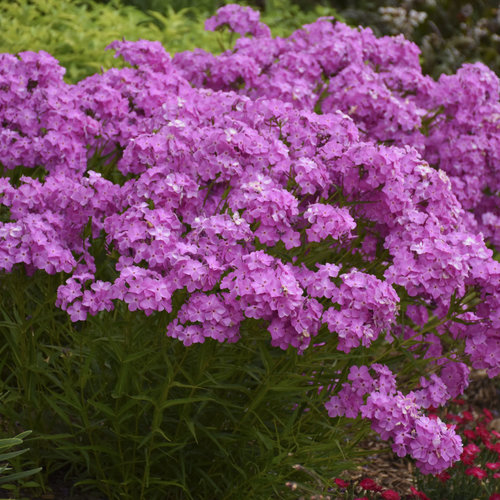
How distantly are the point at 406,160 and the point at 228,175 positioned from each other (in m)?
0.77

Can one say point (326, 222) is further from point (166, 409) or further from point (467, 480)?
point (467, 480)

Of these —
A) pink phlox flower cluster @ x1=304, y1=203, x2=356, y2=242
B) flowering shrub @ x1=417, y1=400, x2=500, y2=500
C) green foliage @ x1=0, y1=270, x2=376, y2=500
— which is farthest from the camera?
flowering shrub @ x1=417, y1=400, x2=500, y2=500

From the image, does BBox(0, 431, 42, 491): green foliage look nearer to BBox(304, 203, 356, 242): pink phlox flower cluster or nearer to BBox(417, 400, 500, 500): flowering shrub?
BBox(304, 203, 356, 242): pink phlox flower cluster

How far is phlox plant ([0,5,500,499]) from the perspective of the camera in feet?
9.92

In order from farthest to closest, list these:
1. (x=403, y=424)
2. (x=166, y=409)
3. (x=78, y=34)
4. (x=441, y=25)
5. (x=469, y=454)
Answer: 1. (x=441, y=25)
2. (x=78, y=34)
3. (x=469, y=454)
4. (x=166, y=409)
5. (x=403, y=424)

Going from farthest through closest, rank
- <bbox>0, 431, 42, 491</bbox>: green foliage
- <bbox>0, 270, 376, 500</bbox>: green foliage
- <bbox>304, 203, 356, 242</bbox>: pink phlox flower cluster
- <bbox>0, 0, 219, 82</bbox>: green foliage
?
<bbox>0, 0, 219, 82</bbox>: green foliage
<bbox>0, 270, 376, 500</bbox>: green foliage
<bbox>304, 203, 356, 242</bbox>: pink phlox flower cluster
<bbox>0, 431, 42, 491</bbox>: green foliage

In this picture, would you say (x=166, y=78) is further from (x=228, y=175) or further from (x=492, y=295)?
(x=492, y=295)

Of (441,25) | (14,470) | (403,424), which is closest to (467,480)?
(403,424)

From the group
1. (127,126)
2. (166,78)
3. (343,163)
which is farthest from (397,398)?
(166,78)

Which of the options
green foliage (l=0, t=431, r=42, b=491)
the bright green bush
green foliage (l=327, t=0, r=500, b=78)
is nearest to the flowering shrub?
green foliage (l=0, t=431, r=42, b=491)

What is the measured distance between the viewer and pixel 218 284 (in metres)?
3.28

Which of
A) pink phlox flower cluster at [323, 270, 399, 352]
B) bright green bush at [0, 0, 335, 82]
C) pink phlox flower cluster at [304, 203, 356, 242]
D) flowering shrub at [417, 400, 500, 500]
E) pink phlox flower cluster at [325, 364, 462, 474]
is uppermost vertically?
pink phlox flower cluster at [304, 203, 356, 242]

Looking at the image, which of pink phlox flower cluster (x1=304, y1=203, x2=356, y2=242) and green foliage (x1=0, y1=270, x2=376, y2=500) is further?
green foliage (x1=0, y1=270, x2=376, y2=500)

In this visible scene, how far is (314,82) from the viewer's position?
511 centimetres
